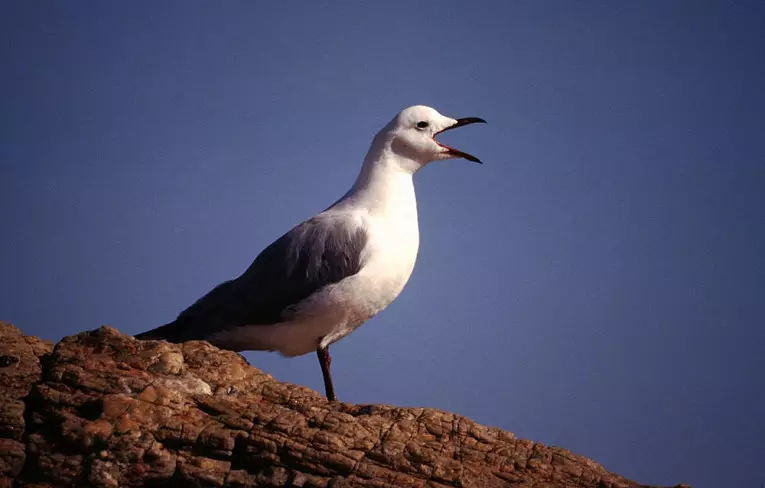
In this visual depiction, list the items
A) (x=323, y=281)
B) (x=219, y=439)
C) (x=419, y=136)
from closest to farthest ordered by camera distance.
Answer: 1. (x=219, y=439)
2. (x=323, y=281)
3. (x=419, y=136)

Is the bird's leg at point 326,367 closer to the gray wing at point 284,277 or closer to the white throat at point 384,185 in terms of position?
the gray wing at point 284,277

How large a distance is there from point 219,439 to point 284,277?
219 centimetres

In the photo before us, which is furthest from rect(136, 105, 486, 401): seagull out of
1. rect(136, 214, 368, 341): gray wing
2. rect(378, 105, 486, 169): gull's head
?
rect(378, 105, 486, 169): gull's head

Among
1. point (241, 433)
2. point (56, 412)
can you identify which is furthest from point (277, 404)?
point (56, 412)

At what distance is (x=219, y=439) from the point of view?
17.1 feet

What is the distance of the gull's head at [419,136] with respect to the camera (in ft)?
25.3

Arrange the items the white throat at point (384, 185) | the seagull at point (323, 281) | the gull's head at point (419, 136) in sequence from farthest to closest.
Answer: the gull's head at point (419, 136) < the white throat at point (384, 185) < the seagull at point (323, 281)

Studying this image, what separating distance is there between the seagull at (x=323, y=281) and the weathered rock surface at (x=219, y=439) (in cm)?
125

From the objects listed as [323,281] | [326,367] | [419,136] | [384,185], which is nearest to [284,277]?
[323,281]

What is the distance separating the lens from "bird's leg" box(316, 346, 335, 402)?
7.03 m

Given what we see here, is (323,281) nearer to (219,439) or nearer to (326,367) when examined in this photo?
(326,367)

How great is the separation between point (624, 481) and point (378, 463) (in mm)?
1845

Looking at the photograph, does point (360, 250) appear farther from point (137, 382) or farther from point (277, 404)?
point (137, 382)

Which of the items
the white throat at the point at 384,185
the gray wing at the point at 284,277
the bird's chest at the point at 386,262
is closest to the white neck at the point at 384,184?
the white throat at the point at 384,185
